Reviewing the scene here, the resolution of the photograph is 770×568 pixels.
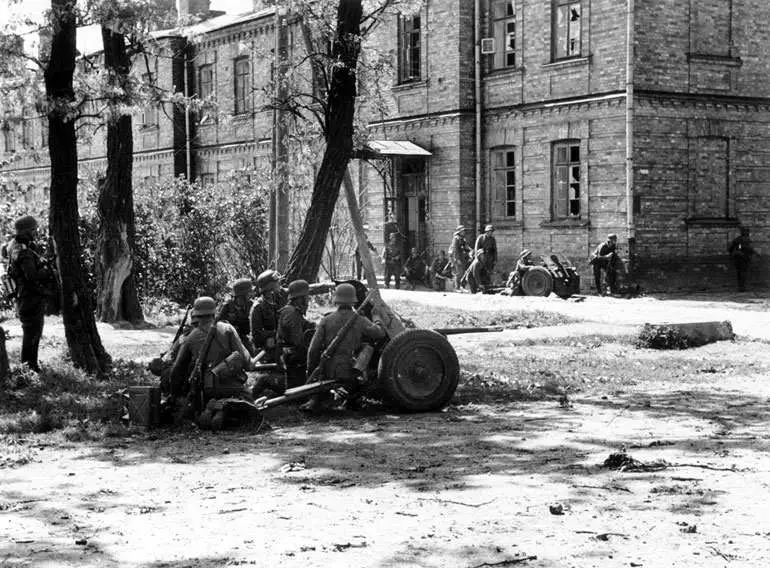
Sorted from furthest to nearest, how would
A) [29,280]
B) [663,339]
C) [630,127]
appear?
[630,127], [663,339], [29,280]

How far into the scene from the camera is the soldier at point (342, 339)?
10.6 metres

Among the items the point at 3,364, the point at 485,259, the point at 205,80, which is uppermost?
the point at 205,80

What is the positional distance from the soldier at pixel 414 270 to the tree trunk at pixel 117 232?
13.1 meters

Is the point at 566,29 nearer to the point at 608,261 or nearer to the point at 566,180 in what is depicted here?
the point at 566,180

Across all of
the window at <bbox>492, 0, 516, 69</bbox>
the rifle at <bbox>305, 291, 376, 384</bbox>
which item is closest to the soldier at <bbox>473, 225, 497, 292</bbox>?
the window at <bbox>492, 0, 516, 69</bbox>

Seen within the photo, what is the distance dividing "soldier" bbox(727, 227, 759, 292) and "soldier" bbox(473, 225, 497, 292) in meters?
5.56

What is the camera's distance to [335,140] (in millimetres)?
14773

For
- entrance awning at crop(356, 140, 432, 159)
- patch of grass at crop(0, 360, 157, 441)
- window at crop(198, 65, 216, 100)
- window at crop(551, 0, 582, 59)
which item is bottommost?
patch of grass at crop(0, 360, 157, 441)

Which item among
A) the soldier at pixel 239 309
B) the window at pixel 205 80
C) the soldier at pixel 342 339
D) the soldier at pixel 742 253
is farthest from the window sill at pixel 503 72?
the soldier at pixel 342 339

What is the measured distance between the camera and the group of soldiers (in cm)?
988

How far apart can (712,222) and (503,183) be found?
547 cm

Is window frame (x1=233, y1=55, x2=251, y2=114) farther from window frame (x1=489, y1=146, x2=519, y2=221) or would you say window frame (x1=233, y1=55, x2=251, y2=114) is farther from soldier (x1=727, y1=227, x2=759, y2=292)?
soldier (x1=727, y1=227, x2=759, y2=292)

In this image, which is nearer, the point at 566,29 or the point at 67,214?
the point at 67,214

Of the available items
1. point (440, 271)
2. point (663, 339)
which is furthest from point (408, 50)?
point (663, 339)
